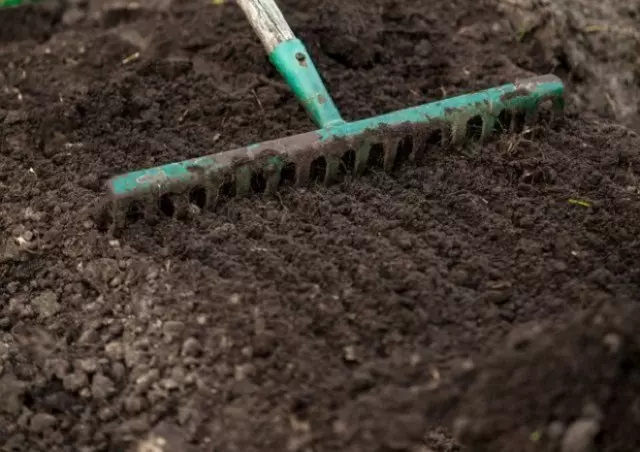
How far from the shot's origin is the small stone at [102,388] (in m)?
1.75

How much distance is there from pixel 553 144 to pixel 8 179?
156 cm

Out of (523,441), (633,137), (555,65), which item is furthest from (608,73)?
(523,441)

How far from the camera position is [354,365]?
1.68 m

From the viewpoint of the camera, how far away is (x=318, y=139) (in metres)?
2.14

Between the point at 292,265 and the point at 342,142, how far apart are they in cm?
43

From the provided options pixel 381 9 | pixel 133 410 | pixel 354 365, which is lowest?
pixel 133 410

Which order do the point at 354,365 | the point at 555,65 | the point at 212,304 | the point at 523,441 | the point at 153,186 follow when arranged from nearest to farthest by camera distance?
1. the point at 523,441
2. the point at 354,365
3. the point at 212,304
4. the point at 153,186
5. the point at 555,65

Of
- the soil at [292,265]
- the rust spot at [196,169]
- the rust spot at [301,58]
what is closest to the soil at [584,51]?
the soil at [292,265]

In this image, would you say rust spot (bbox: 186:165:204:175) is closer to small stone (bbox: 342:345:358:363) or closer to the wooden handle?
the wooden handle

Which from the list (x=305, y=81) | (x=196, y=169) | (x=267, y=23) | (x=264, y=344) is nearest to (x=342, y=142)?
(x=305, y=81)

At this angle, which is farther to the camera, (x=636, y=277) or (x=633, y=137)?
(x=633, y=137)

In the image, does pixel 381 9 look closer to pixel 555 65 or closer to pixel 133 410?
pixel 555 65

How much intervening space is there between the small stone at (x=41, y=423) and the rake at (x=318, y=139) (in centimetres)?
54

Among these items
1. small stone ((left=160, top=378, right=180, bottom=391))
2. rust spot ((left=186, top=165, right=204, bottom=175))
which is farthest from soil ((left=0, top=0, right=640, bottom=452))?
rust spot ((left=186, top=165, right=204, bottom=175))
